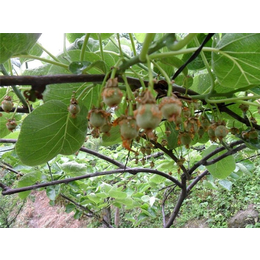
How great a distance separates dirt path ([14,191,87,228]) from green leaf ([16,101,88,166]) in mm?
3346

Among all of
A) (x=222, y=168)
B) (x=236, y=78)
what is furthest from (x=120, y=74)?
(x=222, y=168)

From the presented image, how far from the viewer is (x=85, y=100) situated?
70 centimetres

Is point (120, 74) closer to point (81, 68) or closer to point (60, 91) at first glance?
point (81, 68)

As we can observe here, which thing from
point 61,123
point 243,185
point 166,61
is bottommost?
point 61,123

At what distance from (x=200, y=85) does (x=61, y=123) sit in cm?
42

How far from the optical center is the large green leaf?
53 cm

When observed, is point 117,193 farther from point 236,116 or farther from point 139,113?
point 139,113

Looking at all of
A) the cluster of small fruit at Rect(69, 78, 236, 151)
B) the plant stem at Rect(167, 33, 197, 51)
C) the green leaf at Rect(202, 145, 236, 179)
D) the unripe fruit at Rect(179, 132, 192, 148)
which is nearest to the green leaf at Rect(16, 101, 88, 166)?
the cluster of small fruit at Rect(69, 78, 236, 151)

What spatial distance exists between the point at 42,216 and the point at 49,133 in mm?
4502

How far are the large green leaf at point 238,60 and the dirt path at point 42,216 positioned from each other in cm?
354

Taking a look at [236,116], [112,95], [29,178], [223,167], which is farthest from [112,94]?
[29,178]

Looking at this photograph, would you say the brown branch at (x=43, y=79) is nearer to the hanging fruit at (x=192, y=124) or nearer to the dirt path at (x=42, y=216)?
the hanging fruit at (x=192, y=124)

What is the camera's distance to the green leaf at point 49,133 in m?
0.58

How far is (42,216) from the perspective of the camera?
4680 millimetres
